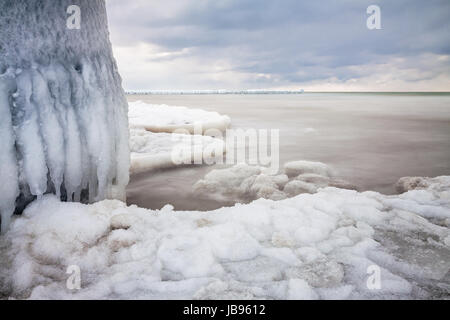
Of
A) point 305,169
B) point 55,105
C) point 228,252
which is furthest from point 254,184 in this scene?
point 55,105

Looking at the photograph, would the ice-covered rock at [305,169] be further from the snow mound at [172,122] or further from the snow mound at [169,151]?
the snow mound at [172,122]

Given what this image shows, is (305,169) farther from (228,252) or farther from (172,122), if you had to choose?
(172,122)

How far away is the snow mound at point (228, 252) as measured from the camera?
4.71 feet

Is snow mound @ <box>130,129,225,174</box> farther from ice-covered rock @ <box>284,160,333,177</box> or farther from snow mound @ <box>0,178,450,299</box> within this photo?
snow mound @ <box>0,178,450,299</box>

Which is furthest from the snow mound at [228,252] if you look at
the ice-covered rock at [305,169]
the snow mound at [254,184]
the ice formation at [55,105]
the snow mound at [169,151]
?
the snow mound at [169,151]

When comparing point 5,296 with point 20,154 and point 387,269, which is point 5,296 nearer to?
point 20,154

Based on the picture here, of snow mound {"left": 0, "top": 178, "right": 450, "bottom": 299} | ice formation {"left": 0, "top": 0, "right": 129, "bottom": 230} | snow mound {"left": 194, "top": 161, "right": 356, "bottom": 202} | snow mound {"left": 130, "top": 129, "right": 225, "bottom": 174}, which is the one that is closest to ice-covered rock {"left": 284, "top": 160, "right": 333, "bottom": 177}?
snow mound {"left": 194, "top": 161, "right": 356, "bottom": 202}

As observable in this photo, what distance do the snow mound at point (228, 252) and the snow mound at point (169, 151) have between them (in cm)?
184

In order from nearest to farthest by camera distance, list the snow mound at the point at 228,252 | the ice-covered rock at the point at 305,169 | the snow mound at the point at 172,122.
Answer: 1. the snow mound at the point at 228,252
2. the ice-covered rock at the point at 305,169
3. the snow mound at the point at 172,122

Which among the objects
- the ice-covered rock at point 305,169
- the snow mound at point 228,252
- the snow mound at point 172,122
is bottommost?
the snow mound at point 228,252

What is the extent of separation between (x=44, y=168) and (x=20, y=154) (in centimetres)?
15

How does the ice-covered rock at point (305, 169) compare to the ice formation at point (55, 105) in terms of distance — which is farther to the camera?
the ice-covered rock at point (305, 169)
